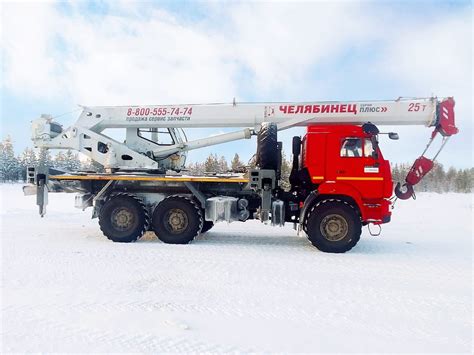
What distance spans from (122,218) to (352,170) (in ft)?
18.1

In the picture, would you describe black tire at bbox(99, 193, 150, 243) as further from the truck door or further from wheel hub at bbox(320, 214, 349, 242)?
the truck door

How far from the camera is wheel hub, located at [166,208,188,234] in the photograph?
8.13 m

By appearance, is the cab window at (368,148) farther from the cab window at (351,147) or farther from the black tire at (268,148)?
the black tire at (268,148)

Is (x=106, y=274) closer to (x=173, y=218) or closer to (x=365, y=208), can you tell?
(x=173, y=218)

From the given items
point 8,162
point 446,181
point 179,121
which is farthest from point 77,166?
point 446,181

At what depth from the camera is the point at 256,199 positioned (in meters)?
8.63

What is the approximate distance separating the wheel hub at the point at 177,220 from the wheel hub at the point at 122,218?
0.92 meters

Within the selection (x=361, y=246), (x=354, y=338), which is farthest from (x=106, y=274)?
(x=361, y=246)

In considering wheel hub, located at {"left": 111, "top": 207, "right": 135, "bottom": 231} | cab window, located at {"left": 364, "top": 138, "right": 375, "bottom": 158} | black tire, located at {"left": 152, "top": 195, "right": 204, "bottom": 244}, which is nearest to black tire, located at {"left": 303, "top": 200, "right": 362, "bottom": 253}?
cab window, located at {"left": 364, "top": 138, "right": 375, "bottom": 158}

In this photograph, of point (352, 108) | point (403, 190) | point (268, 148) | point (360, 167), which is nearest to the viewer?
point (360, 167)

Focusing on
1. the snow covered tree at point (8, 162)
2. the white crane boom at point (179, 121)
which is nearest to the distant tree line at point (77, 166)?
the snow covered tree at point (8, 162)

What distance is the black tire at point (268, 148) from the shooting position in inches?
310

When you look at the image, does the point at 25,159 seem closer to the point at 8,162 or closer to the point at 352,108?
the point at 8,162

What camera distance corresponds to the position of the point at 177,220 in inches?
322
